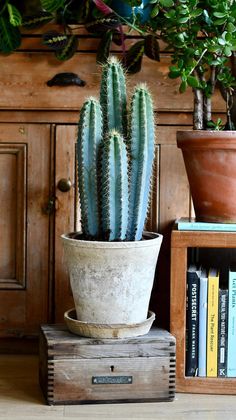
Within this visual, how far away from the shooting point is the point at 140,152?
165 centimetres

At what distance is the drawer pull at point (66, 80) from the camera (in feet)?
6.38

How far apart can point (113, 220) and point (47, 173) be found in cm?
43

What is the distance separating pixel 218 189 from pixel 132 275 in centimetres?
32

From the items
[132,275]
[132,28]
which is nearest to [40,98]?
[132,28]

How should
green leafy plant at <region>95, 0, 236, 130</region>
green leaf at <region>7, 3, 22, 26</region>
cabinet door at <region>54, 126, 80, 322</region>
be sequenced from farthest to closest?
cabinet door at <region>54, 126, 80, 322</region>, green leaf at <region>7, 3, 22, 26</region>, green leafy plant at <region>95, 0, 236, 130</region>

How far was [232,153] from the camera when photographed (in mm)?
1697

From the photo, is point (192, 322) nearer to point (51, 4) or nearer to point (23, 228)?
point (23, 228)

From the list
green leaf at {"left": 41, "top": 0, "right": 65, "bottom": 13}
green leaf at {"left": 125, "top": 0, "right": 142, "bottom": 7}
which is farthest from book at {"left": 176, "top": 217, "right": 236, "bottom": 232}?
green leaf at {"left": 41, "top": 0, "right": 65, "bottom": 13}

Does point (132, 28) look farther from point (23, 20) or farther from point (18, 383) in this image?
point (18, 383)

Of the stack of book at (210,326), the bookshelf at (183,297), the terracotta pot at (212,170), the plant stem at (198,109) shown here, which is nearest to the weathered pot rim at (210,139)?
the terracotta pot at (212,170)

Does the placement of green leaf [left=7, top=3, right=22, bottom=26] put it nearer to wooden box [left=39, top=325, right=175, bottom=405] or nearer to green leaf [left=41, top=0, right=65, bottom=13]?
green leaf [left=41, top=0, right=65, bottom=13]

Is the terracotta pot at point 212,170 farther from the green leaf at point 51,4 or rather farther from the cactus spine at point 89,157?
the green leaf at point 51,4

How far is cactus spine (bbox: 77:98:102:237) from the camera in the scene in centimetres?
164

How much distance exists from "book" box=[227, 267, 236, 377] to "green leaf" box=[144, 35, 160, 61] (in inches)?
25.4
